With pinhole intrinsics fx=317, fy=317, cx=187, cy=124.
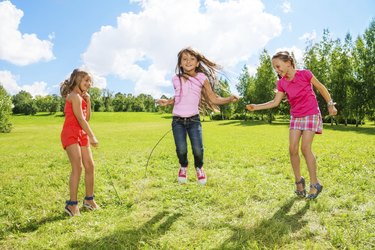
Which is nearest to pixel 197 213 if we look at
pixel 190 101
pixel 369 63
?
pixel 190 101

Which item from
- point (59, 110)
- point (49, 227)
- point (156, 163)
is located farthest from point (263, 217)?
point (59, 110)

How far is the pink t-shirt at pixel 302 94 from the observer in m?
5.66

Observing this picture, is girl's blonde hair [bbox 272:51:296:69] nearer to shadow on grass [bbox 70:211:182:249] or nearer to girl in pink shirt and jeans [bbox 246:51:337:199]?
girl in pink shirt and jeans [bbox 246:51:337:199]

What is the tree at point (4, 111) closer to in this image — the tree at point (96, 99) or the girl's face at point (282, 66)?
the girl's face at point (282, 66)

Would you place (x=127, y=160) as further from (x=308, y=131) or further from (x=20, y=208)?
(x=308, y=131)

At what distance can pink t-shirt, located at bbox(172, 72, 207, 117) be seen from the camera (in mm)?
5578

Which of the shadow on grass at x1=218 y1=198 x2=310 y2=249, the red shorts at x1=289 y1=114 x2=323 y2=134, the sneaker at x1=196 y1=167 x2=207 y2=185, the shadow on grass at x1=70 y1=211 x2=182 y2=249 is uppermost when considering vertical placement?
the red shorts at x1=289 y1=114 x2=323 y2=134

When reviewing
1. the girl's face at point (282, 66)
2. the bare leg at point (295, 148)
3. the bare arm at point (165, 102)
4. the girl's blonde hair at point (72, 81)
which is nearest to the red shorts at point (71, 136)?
the girl's blonde hair at point (72, 81)

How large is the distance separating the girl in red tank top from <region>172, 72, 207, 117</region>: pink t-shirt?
1.52m

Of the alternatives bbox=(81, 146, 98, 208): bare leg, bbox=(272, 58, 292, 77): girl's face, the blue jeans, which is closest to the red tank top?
bbox=(81, 146, 98, 208): bare leg

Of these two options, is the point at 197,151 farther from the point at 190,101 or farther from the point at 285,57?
the point at 285,57

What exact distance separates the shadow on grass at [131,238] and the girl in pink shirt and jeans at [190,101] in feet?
3.91

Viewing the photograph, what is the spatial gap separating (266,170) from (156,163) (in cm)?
354

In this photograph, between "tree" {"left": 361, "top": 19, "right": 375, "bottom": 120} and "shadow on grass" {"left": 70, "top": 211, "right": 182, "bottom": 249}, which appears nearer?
"shadow on grass" {"left": 70, "top": 211, "right": 182, "bottom": 249}
